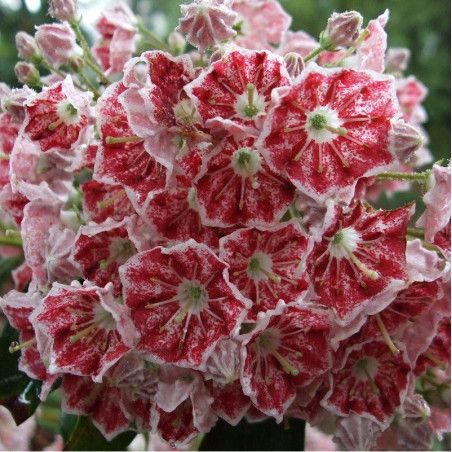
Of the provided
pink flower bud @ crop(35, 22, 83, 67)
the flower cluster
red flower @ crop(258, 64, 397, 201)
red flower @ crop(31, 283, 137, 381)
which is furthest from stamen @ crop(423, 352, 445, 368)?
pink flower bud @ crop(35, 22, 83, 67)

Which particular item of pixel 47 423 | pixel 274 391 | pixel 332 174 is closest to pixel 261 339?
pixel 274 391

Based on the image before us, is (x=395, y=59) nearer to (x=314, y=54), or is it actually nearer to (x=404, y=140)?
(x=314, y=54)

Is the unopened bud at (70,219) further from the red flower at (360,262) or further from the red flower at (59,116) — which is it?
the red flower at (360,262)

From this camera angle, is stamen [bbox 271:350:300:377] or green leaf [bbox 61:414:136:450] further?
green leaf [bbox 61:414:136:450]

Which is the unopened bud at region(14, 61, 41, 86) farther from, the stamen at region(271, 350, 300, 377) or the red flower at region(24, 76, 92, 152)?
the stamen at region(271, 350, 300, 377)

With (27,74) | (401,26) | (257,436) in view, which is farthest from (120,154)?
(401,26)

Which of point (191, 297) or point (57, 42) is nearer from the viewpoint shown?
point (191, 297)

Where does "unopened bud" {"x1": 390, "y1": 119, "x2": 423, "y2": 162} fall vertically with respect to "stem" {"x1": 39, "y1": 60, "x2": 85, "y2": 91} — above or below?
below
